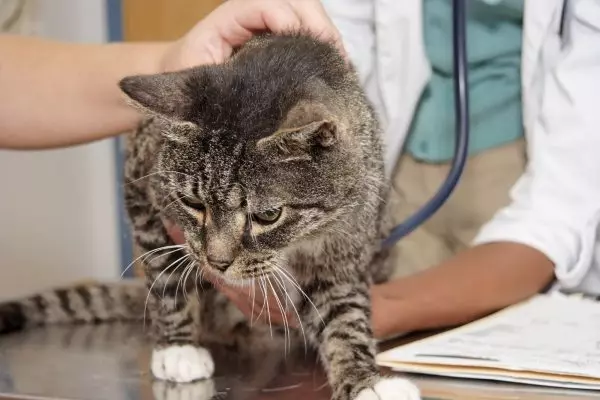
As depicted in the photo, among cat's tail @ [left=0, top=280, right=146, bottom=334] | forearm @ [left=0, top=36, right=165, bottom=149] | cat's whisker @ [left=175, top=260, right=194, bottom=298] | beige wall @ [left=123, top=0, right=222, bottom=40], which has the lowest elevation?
cat's tail @ [left=0, top=280, right=146, bottom=334]

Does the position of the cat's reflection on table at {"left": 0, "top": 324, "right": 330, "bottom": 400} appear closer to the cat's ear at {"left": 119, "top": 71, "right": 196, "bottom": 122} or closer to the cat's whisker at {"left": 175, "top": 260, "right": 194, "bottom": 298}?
the cat's whisker at {"left": 175, "top": 260, "right": 194, "bottom": 298}

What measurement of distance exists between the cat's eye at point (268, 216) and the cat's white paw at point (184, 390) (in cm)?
20

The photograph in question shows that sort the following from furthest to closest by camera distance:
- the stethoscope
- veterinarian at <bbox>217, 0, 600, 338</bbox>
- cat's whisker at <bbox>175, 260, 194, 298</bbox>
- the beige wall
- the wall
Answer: the beige wall
the wall
the stethoscope
veterinarian at <bbox>217, 0, 600, 338</bbox>
cat's whisker at <bbox>175, 260, 194, 298</bbox>

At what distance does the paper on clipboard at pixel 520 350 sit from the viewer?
81cm

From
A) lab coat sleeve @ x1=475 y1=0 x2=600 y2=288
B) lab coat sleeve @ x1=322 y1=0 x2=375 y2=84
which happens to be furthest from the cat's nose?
lab coat sleeve @ x1=322 y1=0 x2=375 y2=84

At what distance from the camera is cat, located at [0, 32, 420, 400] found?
0.82m

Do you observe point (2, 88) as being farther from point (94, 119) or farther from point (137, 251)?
point (137, 251)

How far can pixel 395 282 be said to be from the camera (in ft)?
3.70

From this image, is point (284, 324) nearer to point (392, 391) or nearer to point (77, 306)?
point (392, 391)

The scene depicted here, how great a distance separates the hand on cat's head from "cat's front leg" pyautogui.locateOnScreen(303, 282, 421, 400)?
0.33 metres

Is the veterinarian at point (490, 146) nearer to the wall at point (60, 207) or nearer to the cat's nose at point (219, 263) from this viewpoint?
the cat's nose at point (219, 263)

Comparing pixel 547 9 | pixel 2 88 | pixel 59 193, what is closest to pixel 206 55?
pixel 2 88

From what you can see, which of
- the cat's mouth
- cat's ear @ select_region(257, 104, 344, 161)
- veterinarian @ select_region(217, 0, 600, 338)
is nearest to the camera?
cat's ear @ select_region(257, 104, 344, 161)

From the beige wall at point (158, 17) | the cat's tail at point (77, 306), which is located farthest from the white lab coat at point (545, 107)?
the beige wall at point (158, 17)
